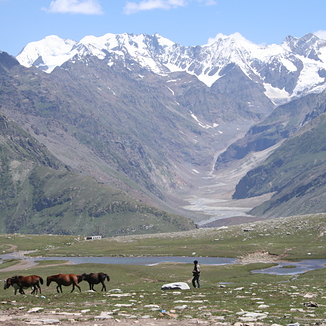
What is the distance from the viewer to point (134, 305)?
5006 centimetres

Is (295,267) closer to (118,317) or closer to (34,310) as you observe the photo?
(118,317)

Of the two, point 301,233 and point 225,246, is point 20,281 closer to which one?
point 225,246

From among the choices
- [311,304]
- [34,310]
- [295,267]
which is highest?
[34,310]

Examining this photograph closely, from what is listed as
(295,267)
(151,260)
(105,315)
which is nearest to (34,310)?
(105,315)

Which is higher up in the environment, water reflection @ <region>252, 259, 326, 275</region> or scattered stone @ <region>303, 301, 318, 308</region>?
scattered stone @ <region>303, 301, 318, 308</region>

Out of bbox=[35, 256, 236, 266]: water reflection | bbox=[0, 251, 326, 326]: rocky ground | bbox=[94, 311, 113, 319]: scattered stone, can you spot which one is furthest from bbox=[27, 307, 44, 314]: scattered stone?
bbox=[35, 256, 236, 266]: water reflection

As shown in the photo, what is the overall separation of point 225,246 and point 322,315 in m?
129

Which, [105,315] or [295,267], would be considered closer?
[105,315]

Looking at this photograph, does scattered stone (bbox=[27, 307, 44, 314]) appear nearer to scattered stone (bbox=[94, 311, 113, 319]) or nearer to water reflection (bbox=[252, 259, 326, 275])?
scattered stone (bbox=[94, 311, 113, 319])

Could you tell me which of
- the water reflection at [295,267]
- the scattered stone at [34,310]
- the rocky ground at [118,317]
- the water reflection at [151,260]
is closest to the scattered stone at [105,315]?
the rocky ground at [118,317]

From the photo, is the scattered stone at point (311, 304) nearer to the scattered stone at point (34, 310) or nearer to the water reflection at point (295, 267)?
the scattered stone at point (34, 310)

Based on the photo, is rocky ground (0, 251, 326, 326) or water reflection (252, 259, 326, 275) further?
water reflection (252, 259, 326, 275)

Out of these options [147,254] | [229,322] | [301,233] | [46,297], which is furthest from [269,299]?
[301,233]

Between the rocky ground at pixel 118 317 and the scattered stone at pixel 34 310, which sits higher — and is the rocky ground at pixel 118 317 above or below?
below
